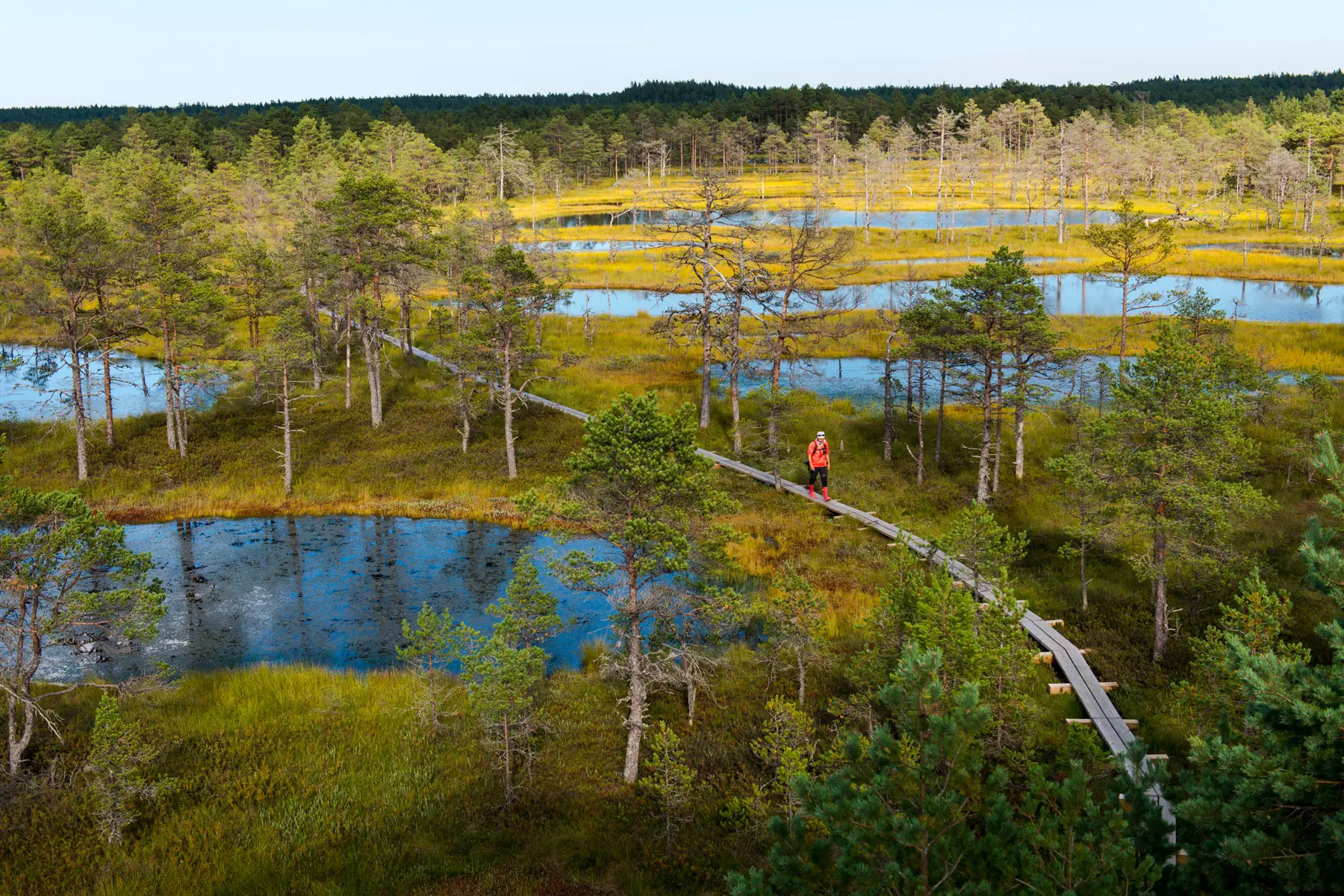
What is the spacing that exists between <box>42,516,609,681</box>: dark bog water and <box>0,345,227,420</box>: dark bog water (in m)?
12.5

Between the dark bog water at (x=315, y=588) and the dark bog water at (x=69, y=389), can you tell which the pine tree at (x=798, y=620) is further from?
the dark bog water at (x=69, y=389)

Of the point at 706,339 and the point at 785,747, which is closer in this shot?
the point at 785,747

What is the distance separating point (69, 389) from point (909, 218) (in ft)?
309

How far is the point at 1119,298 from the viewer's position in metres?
71.1

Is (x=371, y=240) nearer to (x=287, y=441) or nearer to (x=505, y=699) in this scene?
(x=287, y=441)

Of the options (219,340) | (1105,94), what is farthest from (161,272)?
(1105,94)

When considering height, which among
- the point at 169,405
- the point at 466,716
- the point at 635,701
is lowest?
the point at 466,716

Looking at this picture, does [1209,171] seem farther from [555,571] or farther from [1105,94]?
[555,571]

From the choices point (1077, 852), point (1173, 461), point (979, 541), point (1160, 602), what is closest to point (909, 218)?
point (1173, 461)

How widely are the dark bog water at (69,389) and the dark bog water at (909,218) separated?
52.1 metres

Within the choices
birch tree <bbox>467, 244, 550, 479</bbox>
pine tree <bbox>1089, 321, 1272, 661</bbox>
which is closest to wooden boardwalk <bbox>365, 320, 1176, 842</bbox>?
pine tree <bbox>1089, 321, 1272, 661</bbox>

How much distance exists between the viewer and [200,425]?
1719 inches

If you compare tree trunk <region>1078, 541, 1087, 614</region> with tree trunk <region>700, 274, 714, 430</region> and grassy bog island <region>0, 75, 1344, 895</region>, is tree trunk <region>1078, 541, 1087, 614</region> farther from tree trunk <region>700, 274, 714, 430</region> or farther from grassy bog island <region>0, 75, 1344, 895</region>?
tree trunk <region>700, 274, 714, 430</region>

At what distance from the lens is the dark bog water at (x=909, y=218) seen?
105m
